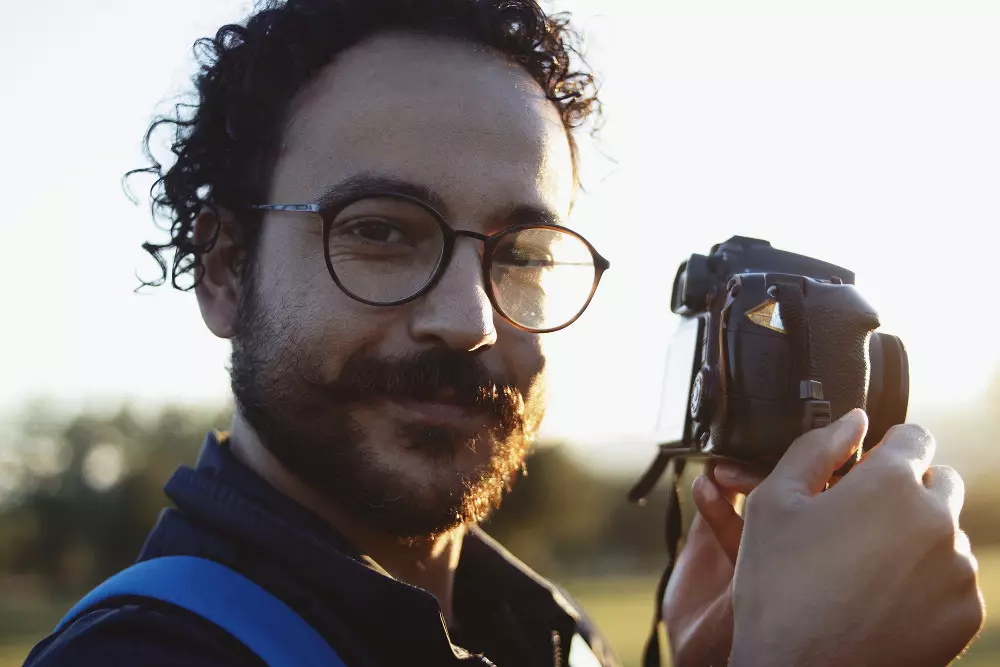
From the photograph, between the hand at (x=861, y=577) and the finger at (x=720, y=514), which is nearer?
the hand at (x=861, y=577)

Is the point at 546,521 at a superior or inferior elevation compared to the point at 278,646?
inferior

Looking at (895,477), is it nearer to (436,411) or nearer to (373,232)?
(436,411)

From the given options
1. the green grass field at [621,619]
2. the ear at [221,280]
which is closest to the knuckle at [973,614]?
the ear at [221,280]

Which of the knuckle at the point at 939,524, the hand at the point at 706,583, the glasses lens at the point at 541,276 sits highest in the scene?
the glasses lens at the point at 541,276

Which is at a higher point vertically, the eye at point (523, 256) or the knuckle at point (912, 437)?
the eye at point (523, 256)

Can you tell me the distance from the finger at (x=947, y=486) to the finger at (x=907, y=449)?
0.02 m

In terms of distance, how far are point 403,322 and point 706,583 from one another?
A: 0.98 metres

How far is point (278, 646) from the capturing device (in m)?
1.36

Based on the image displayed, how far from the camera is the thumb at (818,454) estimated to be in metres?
1.43

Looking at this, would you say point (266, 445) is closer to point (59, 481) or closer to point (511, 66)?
point (511, 66)

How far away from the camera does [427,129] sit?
1.82m

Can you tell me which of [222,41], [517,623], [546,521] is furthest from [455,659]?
[546,521]

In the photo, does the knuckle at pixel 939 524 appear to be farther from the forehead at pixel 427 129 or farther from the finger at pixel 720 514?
the forehead at pixel 427 129

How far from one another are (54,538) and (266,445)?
26634mm
